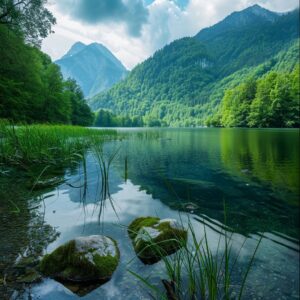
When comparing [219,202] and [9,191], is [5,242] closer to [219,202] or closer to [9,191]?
[9,191]

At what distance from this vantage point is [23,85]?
99.8ft

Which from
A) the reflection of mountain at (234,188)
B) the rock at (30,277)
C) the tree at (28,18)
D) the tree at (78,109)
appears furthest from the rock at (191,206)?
the tree at (78,109)

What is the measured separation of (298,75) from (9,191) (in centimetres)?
8912

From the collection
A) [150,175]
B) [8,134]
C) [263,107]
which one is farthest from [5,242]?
[263,107]

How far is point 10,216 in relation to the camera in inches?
234

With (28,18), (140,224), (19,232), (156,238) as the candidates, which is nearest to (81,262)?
(156,238)

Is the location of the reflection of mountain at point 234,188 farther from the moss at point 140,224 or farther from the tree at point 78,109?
the tree at point 78,109

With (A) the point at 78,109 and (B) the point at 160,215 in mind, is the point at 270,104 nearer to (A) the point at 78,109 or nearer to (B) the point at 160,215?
(A) the point at 78,109

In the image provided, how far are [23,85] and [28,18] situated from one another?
29.1ft

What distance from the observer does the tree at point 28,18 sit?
2194 centimetres

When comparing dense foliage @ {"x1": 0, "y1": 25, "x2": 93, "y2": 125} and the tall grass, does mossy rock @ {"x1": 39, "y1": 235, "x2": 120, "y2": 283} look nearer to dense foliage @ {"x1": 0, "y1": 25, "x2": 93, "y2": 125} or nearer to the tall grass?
the tall grass

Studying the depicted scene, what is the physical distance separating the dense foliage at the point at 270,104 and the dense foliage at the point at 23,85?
60.6 metres

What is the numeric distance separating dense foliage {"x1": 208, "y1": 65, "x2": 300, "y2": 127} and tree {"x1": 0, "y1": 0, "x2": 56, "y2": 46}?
6725 cm

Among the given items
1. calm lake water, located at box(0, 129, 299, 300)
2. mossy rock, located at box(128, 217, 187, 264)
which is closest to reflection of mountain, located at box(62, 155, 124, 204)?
calm lake water, located at box(0, 129, 299, 300)
